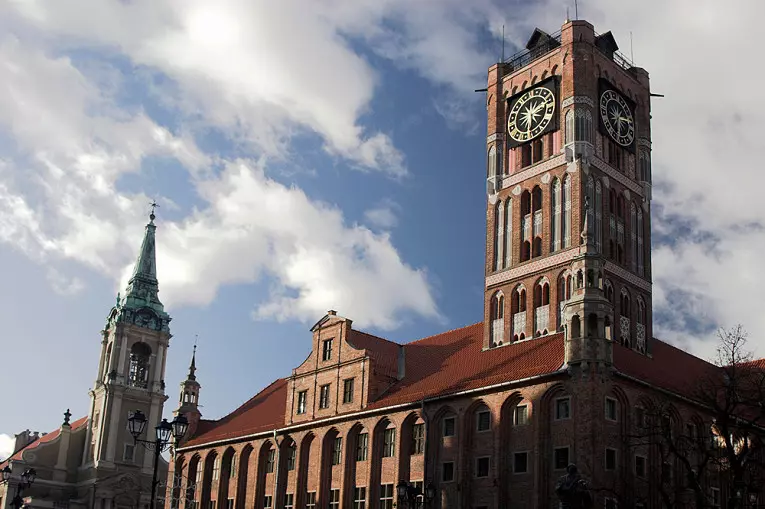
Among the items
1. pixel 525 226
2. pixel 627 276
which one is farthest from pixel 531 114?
pixel 627 276

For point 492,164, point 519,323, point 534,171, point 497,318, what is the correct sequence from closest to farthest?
point 519,323 → point 497,318 → point 534,171 → point 492,164

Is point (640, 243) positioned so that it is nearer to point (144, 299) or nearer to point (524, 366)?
point (524, 366)

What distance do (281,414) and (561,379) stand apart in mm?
24543

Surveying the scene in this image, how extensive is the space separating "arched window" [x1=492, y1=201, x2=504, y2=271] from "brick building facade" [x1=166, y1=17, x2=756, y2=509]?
92mm

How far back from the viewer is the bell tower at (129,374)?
310 feet

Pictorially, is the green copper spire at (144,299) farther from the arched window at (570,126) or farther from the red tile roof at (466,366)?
the arched window at (570,126)

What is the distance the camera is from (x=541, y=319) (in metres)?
55.8

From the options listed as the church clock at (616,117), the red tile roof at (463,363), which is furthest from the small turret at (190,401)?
the church clock at (616,117)

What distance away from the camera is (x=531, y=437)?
47.2 metres

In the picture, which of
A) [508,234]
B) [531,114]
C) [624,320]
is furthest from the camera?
[531,114]

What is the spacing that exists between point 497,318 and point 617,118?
15.1 metres

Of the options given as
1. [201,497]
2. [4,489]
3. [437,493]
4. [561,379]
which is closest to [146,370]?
[4,489]

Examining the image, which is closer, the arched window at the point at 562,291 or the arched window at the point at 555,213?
the arched window at the point at 562,291

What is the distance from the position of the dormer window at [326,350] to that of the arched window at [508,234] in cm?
1227
